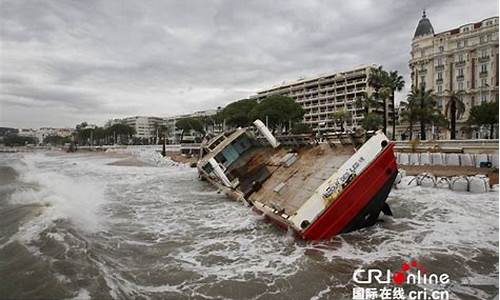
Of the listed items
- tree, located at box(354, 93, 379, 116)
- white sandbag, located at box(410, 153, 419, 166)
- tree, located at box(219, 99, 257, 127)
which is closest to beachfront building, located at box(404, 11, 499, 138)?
tree, located at box(354, 93, 379, 116)

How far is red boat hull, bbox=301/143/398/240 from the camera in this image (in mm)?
9781

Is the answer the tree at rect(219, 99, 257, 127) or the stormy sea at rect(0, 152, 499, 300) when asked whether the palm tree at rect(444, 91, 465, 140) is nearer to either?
the stormy sea at rect(0, 152, 499, 300)

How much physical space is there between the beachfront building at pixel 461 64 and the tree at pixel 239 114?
3096cm

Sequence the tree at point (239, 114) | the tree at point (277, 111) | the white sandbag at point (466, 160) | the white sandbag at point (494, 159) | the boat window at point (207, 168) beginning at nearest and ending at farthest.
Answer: the boat window at point (207, 168)
the white sandbag at point (494, 159)
the white sandbag at point (466, 160)
the tree at point (277, 111)
the tree at point (239, 114)

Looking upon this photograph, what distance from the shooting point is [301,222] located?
378 inches

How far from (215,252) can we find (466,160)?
2463cm

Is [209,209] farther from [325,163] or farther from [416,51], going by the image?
[416,51]

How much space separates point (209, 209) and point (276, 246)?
21.2 feet

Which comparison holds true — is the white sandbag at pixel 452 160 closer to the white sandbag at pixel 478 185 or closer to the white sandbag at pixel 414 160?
the white sandbag at pixel 414 160

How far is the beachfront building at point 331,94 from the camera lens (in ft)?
285

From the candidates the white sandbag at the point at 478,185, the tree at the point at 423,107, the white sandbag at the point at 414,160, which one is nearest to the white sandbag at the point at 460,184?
the white sandbag at the point at 478,185

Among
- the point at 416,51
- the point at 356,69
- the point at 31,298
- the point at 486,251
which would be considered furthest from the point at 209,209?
the point at 356,69

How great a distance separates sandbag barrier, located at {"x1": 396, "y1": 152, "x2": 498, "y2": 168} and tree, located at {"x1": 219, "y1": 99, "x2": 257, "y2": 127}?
41.3 metres

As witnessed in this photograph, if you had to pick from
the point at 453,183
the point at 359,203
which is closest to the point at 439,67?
the point at 453,183
